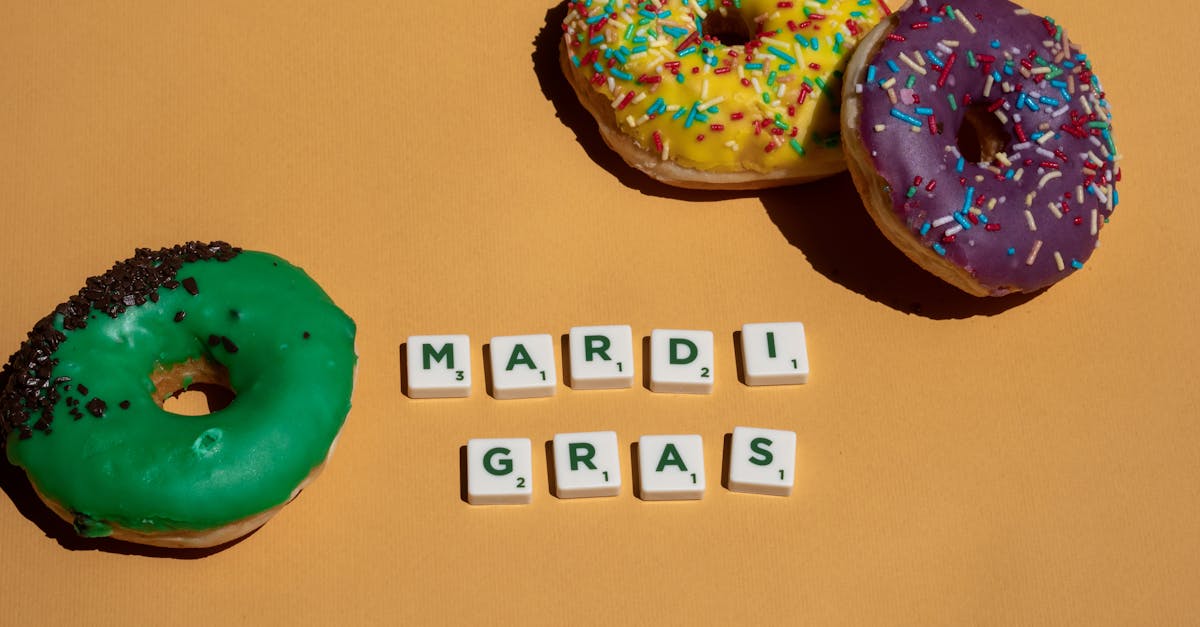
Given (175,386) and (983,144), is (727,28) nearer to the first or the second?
(983,144)

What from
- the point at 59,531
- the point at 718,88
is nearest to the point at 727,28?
the point at 718,88

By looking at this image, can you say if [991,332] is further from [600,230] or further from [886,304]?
[600,230]

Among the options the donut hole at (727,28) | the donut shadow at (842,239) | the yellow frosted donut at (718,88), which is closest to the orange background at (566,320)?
the donut shadow at (842,239)

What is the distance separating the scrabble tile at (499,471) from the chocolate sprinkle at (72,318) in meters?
0.63

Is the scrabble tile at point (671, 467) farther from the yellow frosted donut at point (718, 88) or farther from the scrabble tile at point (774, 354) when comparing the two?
the yellow frosted donut at point (718, 88)

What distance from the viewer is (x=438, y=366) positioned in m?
2.64

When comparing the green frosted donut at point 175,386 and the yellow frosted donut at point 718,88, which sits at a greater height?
the yellow frosted donut at point 718,88

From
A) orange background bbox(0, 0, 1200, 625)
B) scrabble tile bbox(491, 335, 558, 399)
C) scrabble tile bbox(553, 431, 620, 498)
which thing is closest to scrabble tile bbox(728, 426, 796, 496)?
orange background bbox(0, 0, 1200, 625)

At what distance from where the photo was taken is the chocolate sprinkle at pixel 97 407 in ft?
7.69

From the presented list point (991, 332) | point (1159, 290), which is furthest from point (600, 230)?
point (1159, 290)

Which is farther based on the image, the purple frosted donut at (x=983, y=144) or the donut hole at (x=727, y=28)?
the donut hole at (x=727, y=28)

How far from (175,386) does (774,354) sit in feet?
4.00

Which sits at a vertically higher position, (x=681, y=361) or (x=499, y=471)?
(x=681, y=361)

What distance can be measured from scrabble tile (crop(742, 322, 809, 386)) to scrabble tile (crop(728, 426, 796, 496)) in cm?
13
